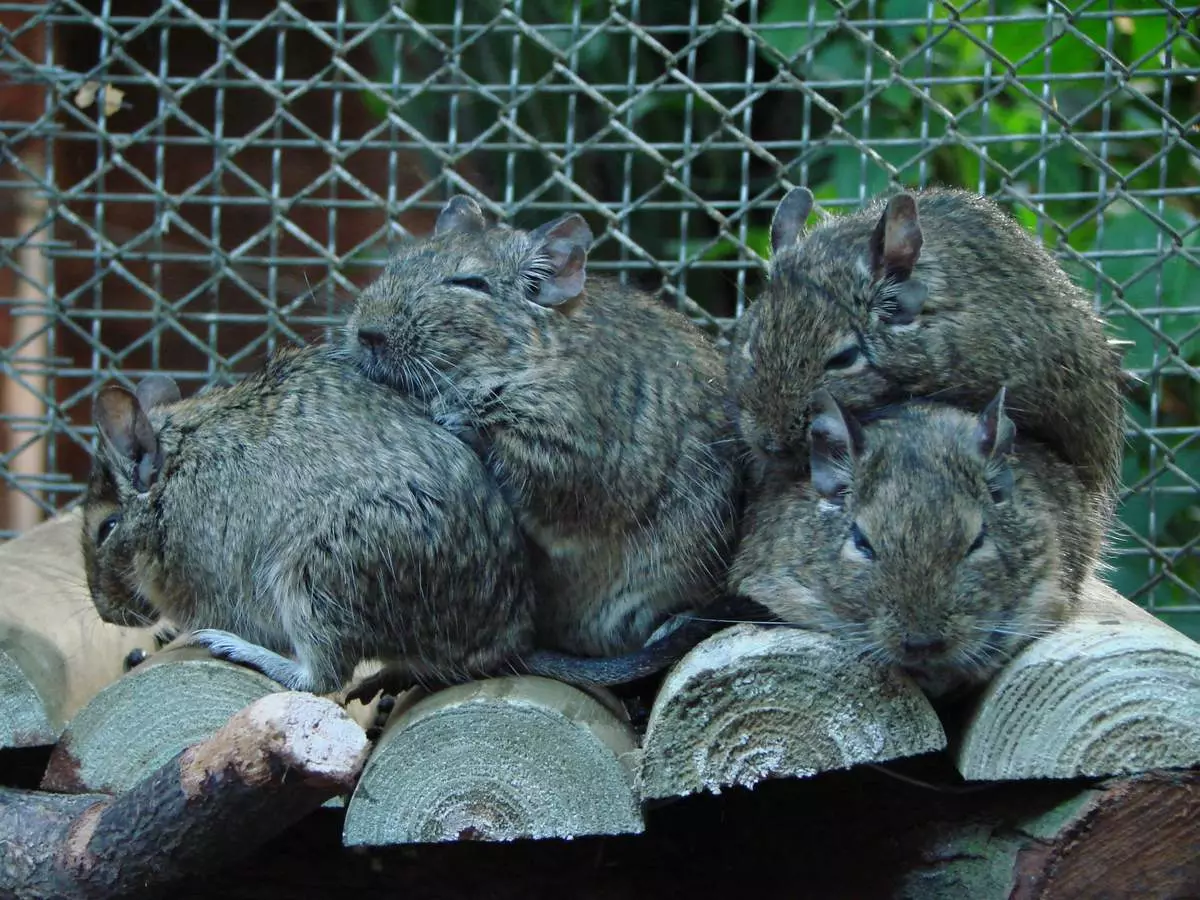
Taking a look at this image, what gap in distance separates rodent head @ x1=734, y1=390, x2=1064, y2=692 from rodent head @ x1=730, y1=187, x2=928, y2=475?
16 cm

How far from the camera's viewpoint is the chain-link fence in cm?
430

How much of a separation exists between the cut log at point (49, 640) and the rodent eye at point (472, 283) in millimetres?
1131

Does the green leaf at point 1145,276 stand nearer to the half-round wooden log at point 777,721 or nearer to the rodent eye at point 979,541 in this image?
the rodent eye at point 979,541

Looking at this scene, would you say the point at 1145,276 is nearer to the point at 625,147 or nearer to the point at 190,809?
the point at 625,147

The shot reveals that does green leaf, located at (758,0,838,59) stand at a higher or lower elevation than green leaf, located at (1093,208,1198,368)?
higher

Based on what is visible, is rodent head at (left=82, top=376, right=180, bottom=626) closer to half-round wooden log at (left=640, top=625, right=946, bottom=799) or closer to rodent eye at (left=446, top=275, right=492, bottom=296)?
rodent eye at (left=446, top=275, right=492, bottom=296)

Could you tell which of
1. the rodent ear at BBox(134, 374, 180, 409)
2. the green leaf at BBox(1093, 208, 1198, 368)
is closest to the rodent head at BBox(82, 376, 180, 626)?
the rodent ear at BBox(134, 374, 180, 409)

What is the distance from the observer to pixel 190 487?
308cm

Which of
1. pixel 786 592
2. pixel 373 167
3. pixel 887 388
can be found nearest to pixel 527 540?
pixel 786 592

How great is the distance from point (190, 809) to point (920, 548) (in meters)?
1.34

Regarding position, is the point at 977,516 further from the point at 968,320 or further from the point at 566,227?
the point at 566,227

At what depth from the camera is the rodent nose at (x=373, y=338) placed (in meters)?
3.10

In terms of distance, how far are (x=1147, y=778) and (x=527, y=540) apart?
1.32m

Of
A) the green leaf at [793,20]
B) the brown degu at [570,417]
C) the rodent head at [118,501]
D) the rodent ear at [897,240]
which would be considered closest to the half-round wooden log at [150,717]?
the rodent head at [118,501]
